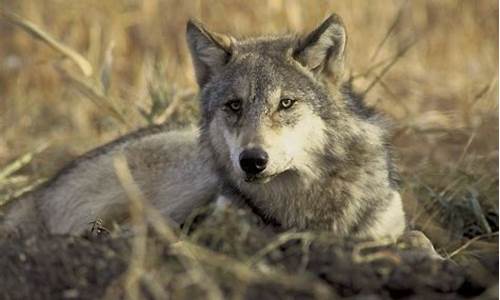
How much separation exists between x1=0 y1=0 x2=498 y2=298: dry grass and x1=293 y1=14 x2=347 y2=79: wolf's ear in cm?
158

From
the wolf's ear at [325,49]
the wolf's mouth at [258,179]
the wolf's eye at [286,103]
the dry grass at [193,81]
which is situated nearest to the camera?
the wolf's mouth at [258,179]

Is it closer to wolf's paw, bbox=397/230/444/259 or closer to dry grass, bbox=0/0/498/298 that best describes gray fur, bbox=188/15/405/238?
wolf's paw, bbox=397/230/444/259

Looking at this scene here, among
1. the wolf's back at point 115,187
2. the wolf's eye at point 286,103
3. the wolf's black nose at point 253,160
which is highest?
the wolf's eye at point 286,103

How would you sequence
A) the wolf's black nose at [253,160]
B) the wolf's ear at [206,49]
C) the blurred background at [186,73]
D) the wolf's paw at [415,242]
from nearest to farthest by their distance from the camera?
the wolf's black nose at [253,160] < the wolf's paw at [415,242] < the wolf's ear at [206,49] < the blurred background at [186,73]

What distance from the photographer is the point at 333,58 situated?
5965mm

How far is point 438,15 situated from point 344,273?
8.38 meters

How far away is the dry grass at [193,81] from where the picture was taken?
816cm

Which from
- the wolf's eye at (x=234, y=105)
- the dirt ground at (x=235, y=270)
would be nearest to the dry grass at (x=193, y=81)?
the wolf's eye at (x=234, y=105)

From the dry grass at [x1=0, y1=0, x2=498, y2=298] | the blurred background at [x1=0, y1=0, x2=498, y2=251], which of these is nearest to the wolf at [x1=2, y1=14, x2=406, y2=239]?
the dry grass at [x1=0, y1=0, x2=498, y2=298]

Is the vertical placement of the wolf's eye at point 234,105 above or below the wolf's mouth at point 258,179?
above

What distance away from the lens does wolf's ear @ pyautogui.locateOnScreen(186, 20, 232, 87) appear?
6.08 metres

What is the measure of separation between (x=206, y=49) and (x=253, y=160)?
1.05m

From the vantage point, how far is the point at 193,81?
10594 millimetres

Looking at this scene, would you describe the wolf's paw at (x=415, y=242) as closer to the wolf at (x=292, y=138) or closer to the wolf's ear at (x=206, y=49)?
the wolf at (x=292, y=138)
